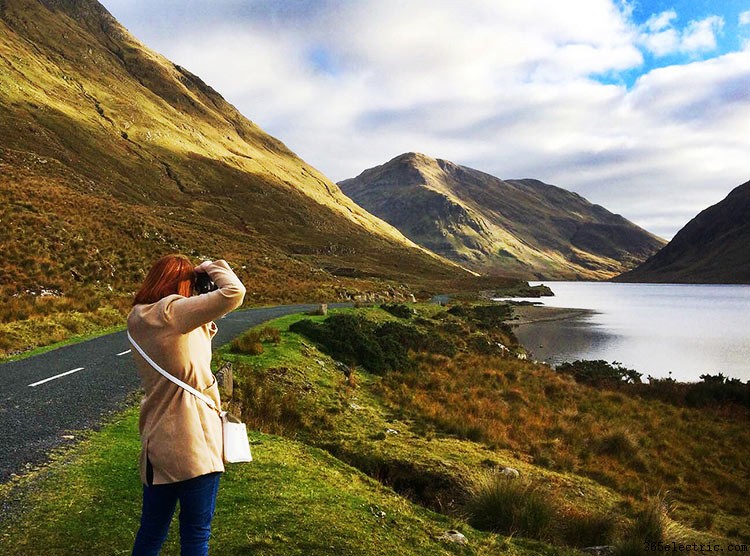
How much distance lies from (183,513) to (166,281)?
179 cm

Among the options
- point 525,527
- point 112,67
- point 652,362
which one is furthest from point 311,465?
point 112,67

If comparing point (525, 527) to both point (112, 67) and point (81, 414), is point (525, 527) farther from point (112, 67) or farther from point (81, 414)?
point (112, 67)

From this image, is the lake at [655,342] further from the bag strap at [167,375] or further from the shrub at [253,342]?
the bag strap at [167,375]

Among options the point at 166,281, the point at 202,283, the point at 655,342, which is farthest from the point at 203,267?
the point at 655,342

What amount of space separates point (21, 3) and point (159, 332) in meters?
218

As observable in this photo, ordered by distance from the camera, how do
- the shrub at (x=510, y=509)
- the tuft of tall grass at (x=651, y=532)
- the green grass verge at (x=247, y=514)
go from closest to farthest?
the green grass verge at (x=247, y=514)
the tuft of tall grass at (x=651, y=532)
the shrub at (x=510, y=509)

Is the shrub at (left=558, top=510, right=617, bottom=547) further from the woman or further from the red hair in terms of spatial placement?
the red hair

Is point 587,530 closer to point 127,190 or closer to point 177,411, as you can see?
point 177,411

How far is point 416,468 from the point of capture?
10.6 meters

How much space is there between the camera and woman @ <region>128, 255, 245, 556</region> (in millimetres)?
3518

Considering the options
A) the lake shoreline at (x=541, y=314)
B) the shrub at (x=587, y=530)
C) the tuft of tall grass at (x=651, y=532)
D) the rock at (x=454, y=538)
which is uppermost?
the rock at (x=454, y=538)

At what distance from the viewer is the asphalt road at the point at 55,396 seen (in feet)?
27.0

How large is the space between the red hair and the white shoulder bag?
341 millimetres

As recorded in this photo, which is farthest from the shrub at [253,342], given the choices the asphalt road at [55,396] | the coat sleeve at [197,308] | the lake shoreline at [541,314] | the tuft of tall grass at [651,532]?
the lake shoreline at [541,314]
